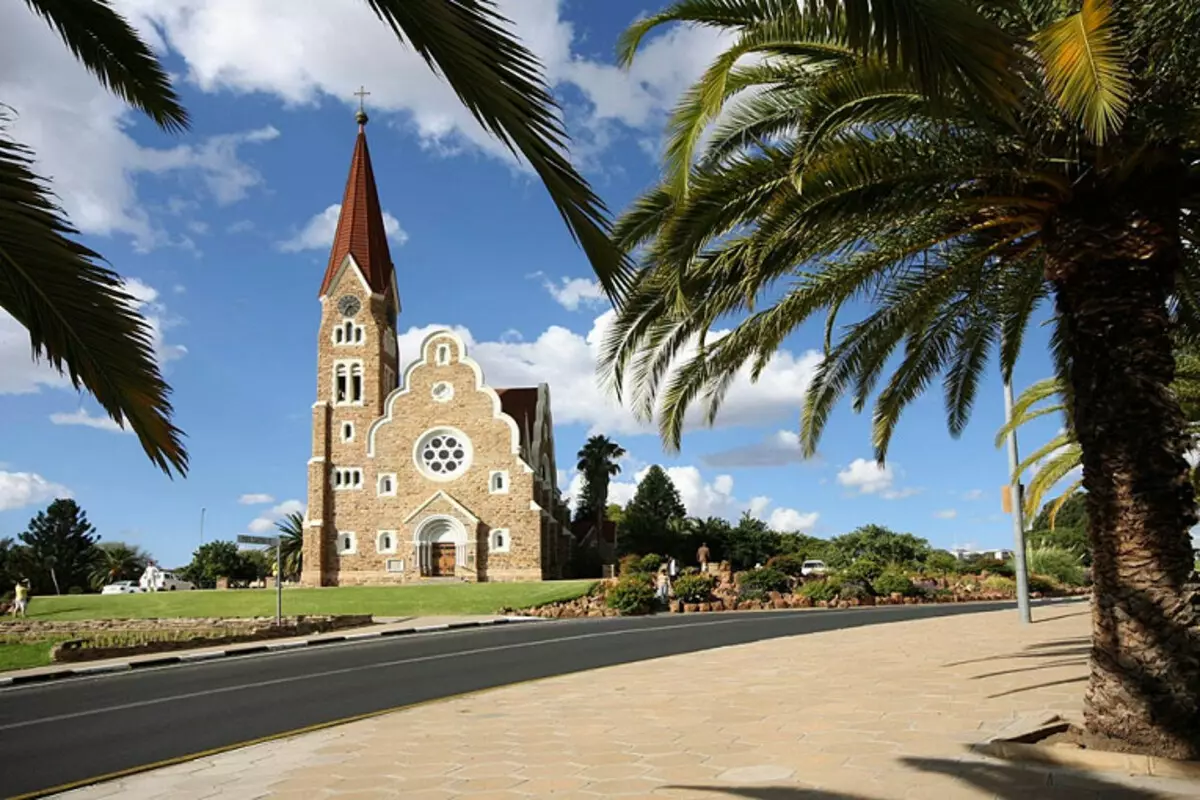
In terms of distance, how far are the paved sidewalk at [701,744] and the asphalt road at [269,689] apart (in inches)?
41.3

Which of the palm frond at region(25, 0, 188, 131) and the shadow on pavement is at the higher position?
the palm frond at region(25, 0, 188, 131)

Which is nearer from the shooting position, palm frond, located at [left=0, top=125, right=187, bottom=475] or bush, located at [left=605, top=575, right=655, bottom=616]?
palm frond, located at [left=0, top=125, right=187, bottom=475]

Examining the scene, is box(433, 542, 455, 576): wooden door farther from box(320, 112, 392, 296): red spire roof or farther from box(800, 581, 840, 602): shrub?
Result: box(800, 581, 840, 602): shrub

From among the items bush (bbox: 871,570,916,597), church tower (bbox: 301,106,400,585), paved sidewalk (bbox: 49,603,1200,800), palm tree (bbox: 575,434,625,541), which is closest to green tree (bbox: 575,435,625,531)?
palm tree (bbox: 575,434,625,541)

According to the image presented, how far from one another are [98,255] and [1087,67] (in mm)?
5391

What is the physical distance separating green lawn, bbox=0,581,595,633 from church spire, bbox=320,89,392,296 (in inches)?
834

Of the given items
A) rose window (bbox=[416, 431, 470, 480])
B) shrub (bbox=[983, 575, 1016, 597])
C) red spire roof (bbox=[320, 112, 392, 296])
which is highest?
red spire roof (bbox=[320, 112, 392, 296])

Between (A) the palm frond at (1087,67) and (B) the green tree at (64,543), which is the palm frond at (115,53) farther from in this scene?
(B) the green tree at (64,543)

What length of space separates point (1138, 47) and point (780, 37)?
105 inches

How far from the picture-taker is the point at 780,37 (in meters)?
7.62

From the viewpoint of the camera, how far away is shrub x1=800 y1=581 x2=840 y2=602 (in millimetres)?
36438

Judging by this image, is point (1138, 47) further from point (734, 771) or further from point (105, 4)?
point (105, 4)

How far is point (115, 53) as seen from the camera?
208 inches

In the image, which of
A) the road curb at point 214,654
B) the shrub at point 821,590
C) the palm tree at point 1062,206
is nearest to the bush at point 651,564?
the shrub at point 821,590
